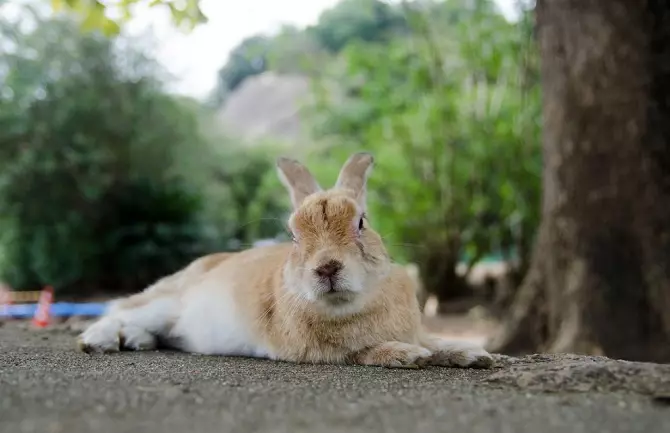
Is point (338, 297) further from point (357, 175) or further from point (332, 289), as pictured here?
point (357, 175)

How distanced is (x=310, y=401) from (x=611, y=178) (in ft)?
11.8

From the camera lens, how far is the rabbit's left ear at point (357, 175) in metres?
3.59

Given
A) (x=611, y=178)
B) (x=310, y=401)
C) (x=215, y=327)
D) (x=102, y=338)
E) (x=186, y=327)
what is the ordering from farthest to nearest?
1. (x=611, y=178)
2. (x=186, y=327)
3. (x=215, y=327)
4. (x=102, y=338)
5. (x=310, y=401)

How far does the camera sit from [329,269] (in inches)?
116

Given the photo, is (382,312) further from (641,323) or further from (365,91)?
(365,91)

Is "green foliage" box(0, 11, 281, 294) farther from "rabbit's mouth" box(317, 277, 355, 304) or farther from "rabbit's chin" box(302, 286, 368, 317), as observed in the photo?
"rabbit's mouth" box(317, 277, 355, 304)

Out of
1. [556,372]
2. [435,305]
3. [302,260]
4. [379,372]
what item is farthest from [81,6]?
[435,305]

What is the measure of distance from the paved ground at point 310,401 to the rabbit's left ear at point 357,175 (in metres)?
1.05

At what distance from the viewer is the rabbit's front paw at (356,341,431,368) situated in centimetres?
300

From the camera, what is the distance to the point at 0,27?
35.7 feet

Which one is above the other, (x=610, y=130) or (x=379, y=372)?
(x=610, y=130)

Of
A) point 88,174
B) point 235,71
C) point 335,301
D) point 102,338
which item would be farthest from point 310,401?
point 235,71

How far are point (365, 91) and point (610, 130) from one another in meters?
6.83

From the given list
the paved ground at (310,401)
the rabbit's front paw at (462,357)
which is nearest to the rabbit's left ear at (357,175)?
the rabbit's front paw at (462,357)
